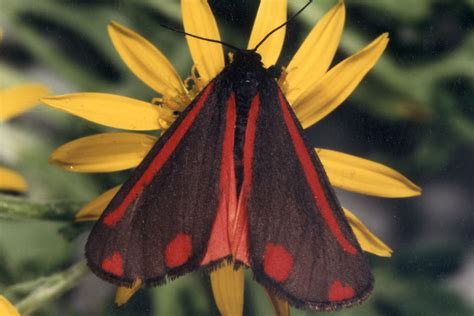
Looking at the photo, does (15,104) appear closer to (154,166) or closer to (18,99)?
(18,99)

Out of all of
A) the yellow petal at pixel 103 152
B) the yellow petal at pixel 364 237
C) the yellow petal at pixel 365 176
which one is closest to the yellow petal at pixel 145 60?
the yellow petal at pixel 103 152

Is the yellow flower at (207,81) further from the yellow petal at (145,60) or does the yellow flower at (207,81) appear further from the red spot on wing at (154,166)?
the red spot on wing at (154,166)

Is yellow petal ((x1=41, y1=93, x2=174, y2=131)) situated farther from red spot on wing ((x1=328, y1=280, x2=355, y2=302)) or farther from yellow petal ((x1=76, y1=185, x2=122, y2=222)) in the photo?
red spot on wing ((x1=328, y1=280, x2=355, y2=302))

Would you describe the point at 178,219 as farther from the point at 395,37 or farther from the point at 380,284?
the point at 395,37

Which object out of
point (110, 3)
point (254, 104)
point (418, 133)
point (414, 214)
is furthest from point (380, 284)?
point (110, 3)

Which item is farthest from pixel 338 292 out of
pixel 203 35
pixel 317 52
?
pixel 203 35
